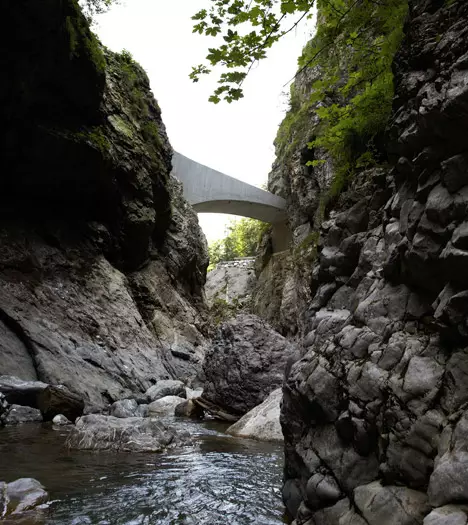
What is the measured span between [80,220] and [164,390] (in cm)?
682

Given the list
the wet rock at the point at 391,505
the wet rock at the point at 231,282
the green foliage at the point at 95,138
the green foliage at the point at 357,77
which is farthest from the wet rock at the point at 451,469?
the wet rock at the point at 231,282

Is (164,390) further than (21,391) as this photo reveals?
Yes

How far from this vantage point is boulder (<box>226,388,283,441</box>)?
7.20 meters

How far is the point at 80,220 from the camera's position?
14711 mm

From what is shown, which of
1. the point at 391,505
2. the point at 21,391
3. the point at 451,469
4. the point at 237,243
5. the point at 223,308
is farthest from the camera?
the point at 237,243

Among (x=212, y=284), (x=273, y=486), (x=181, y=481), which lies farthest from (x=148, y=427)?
(x=212, y=284)

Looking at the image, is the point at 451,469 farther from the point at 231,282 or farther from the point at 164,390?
the point at 231,282

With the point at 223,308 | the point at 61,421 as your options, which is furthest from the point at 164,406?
the point at 223,308

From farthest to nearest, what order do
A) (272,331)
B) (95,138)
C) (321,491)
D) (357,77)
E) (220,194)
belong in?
(220,194), (95,138), (272,331), (357,77), (321,491)

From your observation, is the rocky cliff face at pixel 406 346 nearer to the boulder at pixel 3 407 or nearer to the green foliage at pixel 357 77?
the green foliage at pixel 357 77

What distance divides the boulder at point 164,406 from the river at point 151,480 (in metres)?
3.10

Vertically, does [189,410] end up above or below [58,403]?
below

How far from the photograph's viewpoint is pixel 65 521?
337 centimetres

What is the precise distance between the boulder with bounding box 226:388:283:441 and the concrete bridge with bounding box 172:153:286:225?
17.3 metres
